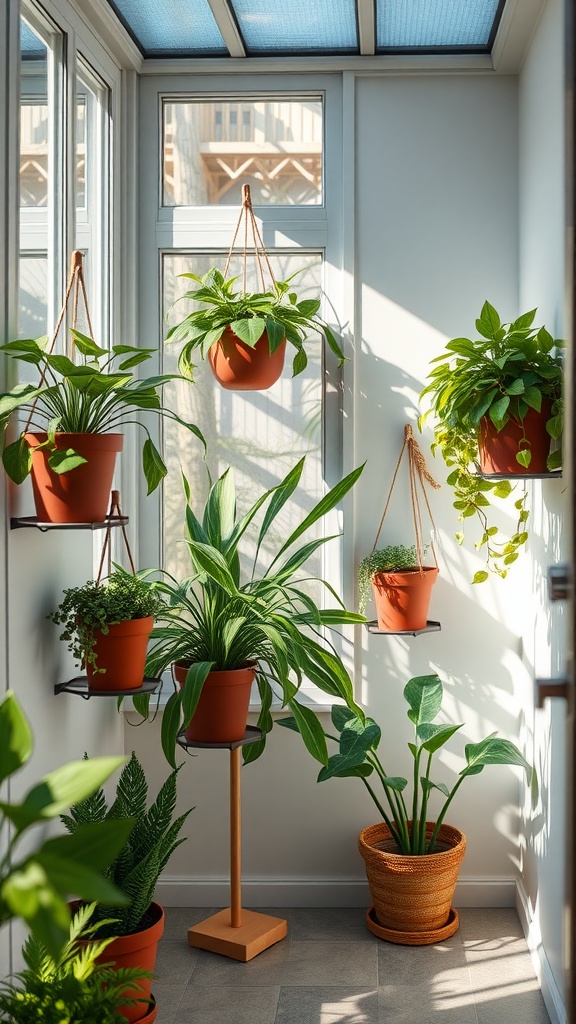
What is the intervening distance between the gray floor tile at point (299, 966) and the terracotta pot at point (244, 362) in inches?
67.5

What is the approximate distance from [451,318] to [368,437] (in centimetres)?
48

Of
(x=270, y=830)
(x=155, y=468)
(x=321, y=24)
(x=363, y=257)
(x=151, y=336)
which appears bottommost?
(x=270, y=830)

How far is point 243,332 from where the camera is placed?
271cm

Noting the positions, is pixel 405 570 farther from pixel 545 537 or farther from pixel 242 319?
pixel 242 319

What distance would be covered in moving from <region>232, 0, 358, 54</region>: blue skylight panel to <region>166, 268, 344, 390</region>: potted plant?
80 cm

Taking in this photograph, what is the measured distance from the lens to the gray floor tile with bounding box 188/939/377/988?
8.97 feet

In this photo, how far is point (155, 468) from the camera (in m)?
2.46

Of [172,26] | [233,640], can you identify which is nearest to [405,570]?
[233,640]

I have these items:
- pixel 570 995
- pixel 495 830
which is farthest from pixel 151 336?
pixel 570 995

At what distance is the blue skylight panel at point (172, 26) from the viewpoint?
2.86 meters

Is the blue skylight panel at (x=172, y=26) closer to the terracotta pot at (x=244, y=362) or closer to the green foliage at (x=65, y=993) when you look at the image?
the terracotta pot at (x=244, y=362)

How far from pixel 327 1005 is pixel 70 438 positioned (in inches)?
65.9

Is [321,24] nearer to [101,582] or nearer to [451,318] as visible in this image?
[451,318]

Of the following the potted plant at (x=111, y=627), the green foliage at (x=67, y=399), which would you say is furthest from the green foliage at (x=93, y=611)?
the green foliage at (x=67, y=399)
